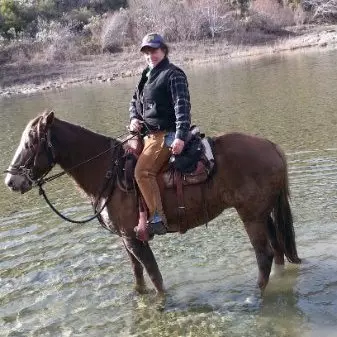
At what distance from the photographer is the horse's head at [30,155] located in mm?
6355

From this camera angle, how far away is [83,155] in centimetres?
679

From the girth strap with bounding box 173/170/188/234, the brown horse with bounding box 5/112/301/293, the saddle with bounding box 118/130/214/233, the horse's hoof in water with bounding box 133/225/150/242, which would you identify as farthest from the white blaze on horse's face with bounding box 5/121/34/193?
the girth strap with bounding box 173/170/188/234

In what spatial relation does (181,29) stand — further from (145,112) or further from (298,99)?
(145,112)

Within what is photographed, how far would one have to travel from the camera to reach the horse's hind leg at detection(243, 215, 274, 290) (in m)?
6.82

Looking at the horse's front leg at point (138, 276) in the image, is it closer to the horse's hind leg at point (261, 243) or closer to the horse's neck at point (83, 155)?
the horse's neck at point (83, 155)

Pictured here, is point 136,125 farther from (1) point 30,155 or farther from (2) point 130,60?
(2) point 130,60

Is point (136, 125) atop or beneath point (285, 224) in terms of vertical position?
atop

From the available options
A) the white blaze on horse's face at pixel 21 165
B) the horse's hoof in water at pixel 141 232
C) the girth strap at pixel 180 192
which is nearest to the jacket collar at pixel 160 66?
the girth strap at pixel 180 192

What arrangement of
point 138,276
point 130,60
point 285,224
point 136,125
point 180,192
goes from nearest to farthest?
point 180,192 < point 136,125 < point 285,224 < point 138,276 < point 130,60

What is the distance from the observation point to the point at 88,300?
746 cm

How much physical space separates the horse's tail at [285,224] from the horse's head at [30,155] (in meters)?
3.03

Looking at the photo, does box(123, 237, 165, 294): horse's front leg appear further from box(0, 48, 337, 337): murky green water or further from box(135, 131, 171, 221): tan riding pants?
box(135, 131, 171, 221): tan riding pants

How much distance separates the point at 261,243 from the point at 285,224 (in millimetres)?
550

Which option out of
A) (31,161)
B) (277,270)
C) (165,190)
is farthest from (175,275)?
(31,161)
